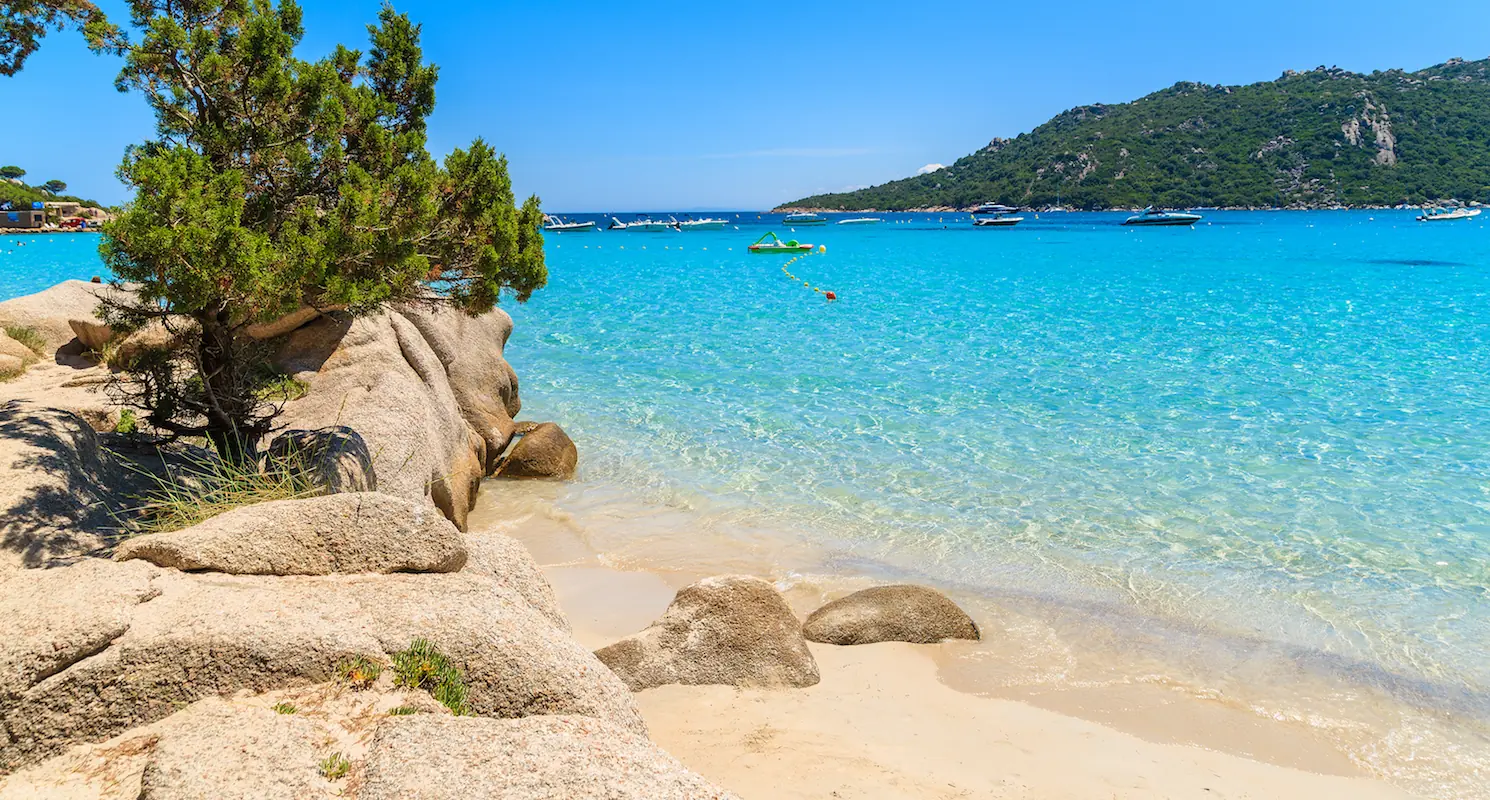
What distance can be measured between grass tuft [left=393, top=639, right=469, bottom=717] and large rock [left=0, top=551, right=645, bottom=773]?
5 centimetres

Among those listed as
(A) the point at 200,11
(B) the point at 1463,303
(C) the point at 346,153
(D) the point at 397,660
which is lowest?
(B) the point at 1463,303

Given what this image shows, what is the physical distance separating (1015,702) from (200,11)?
29.1 feet

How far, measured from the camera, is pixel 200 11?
7.34 m

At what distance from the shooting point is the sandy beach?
5895 millimetres

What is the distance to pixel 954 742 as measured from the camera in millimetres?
6438

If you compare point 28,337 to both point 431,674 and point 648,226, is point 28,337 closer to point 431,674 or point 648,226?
point 431,674

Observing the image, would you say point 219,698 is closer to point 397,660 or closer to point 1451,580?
point 397,660

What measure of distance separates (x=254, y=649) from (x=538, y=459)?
348 inches

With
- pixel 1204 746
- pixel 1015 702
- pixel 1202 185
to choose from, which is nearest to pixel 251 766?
pixel 1015 702

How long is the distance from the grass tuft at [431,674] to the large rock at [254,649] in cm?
5

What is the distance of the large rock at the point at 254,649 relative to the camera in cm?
393

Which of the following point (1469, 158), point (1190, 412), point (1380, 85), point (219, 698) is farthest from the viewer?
point (1380, 85)

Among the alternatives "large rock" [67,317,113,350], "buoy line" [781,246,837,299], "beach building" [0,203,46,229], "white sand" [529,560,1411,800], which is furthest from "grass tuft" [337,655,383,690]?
"beach building" [0,203,46,229]

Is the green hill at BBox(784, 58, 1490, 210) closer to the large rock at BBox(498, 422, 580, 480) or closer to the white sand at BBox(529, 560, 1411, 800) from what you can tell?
the large rock at BBox(498, 422, 580, 480)
